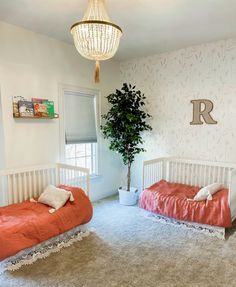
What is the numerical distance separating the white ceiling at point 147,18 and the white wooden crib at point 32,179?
1.79 m

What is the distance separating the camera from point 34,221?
94.7 inches

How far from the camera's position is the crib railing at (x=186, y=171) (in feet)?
11.7

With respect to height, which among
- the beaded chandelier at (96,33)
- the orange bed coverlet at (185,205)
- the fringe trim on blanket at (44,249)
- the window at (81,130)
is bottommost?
the fringe trim on blanket at (44,249)

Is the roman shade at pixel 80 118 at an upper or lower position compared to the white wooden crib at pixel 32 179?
upper

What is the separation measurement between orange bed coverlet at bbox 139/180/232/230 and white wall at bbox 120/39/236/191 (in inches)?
27.9

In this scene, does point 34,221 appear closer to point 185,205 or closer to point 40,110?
point 40,110

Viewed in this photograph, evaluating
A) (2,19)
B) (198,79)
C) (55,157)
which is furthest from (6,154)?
(198,79)

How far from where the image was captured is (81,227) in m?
2.95

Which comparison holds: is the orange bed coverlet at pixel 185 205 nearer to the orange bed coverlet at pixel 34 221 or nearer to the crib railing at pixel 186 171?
the crib railing at pixel 186 171

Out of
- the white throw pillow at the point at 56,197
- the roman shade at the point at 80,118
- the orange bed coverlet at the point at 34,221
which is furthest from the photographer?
the roman shade at the point at 80,118

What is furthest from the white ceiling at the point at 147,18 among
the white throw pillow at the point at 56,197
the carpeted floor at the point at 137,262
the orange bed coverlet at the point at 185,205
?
the carpeted floor at the point at 137,262

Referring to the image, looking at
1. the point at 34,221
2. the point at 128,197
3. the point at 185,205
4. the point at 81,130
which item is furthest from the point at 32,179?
the point at 185,205

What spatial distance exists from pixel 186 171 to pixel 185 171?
17 mm

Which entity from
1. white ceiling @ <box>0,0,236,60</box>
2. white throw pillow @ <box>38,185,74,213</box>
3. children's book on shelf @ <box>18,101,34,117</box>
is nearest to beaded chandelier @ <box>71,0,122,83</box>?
white ceiling @ <box>0,0,236,60</box>
